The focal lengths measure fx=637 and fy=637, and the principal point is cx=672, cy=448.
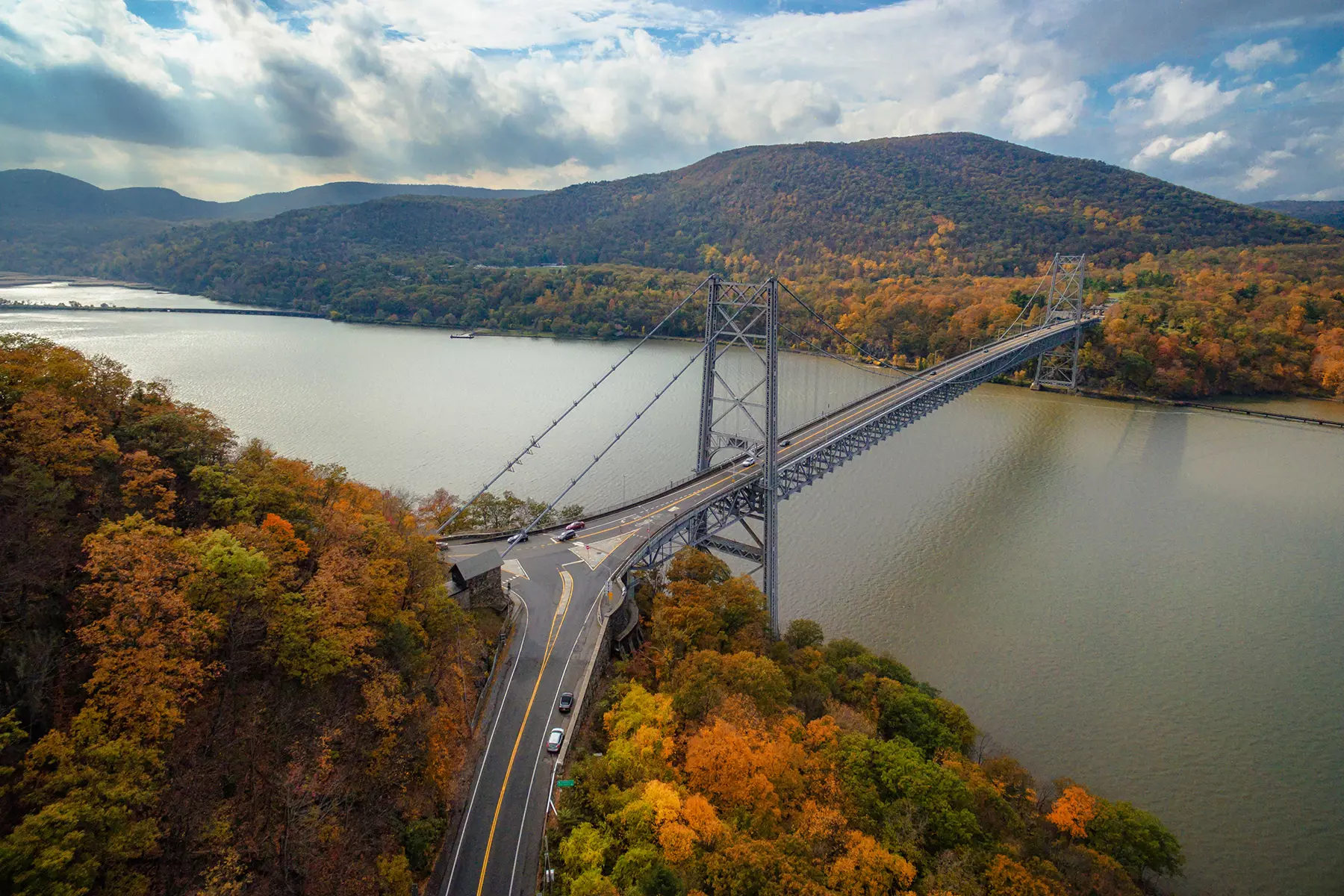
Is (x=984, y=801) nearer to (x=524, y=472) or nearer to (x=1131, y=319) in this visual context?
Answer: (x=524, y=472)

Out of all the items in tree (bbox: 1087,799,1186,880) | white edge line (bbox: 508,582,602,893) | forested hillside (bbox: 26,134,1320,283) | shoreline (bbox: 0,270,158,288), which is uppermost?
forested hillside (bbox: 26,134,1320,283)

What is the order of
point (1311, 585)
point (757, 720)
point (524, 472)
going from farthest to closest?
point (524, 472) → point (1311, 585) → point (757, 720)

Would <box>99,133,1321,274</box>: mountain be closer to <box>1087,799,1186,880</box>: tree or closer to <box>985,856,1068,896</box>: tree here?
<box>1087,799,1186,880</box>: tree

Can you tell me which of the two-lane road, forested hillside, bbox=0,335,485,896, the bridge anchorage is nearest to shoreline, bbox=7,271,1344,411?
the bridge anchorage

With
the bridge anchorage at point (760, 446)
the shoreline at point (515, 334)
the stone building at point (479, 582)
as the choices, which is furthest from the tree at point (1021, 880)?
the shoreline at point (515, 334)

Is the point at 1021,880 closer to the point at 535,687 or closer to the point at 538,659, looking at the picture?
the point at 535,687

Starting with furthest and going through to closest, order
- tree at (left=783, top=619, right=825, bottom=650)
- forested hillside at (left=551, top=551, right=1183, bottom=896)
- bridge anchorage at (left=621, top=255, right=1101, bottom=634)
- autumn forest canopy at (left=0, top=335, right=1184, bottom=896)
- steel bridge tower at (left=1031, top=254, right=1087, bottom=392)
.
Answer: steel bridge tower at (left=1031, top=254, right=1087, bottom=392) < bridge anchorage at (left=621, top=255, right=1101, bottom=634) < tree at (left=783, top=619, right=825, bottom=650) < forested hillside at (left=551, top=551, right=1183, bottom=896) < autumn forest canopy at (left=0, top=335, right=1184, bottom=896)

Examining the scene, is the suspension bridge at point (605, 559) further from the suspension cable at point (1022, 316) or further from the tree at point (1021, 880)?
the suspension cable at point (1022, 316)

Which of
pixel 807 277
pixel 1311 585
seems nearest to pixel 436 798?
pixel 1311 585
